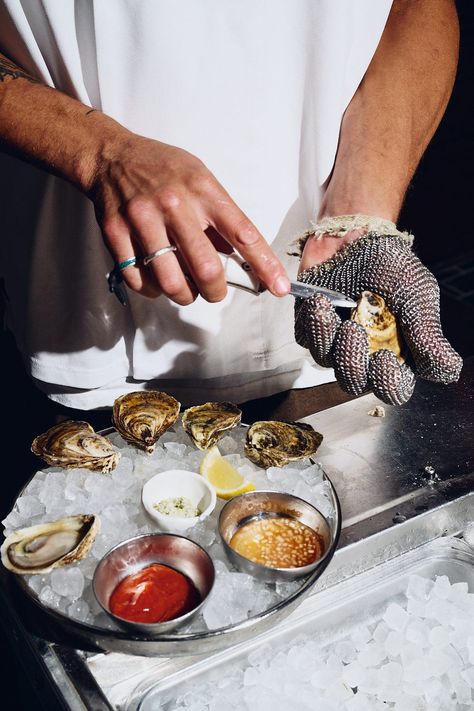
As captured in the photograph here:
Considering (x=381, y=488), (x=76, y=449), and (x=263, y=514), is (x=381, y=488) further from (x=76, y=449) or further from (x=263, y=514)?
(x=76, y=449)

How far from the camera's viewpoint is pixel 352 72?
212 cm

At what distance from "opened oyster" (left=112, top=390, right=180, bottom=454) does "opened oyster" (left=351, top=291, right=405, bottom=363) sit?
0.55 metres

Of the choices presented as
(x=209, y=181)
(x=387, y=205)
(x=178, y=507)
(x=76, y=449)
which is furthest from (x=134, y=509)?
(x=387, y=205)

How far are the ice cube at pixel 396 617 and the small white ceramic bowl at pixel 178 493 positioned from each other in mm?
517

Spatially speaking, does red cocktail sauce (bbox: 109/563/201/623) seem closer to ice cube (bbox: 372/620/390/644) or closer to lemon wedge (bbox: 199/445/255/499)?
lemon wedge (bbox: 199/445/255/499)

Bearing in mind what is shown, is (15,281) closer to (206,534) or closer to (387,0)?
Answer: (206,534)

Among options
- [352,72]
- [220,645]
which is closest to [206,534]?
[220,645]

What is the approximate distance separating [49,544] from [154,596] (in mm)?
265

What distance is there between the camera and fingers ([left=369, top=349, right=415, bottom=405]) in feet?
5.04

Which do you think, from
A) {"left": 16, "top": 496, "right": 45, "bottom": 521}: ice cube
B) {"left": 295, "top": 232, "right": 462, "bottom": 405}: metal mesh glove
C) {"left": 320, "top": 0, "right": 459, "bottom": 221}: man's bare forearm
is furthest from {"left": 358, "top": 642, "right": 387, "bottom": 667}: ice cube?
{"left": 320, "top": 0, "right": 459, "bottom": 221}: man's bare forearm

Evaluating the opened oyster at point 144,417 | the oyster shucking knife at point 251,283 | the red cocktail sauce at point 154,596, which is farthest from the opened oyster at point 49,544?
the oyster shucking knife at point 251,283

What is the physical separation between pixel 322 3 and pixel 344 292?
2.95 feet

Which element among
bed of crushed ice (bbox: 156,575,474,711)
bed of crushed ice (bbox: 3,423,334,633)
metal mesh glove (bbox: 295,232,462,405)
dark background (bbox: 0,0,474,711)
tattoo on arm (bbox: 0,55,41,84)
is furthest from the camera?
dark background (bbox: 0,0,474,711)

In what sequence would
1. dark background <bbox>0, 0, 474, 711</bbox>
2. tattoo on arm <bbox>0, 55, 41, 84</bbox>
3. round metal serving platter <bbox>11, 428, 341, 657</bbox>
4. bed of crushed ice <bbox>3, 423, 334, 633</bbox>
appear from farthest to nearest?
dark background <bbox>0, 0, 474, 711</bbox> → tattoo on arm <bbox>0, 55, 41, 84</bbox> → bed of crushed ice <bbox>3, 423, 334, 633</bbox> → round metal serving platter <bbox>11, 428, 341, 657</bbox>
